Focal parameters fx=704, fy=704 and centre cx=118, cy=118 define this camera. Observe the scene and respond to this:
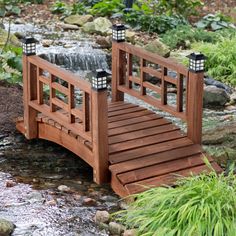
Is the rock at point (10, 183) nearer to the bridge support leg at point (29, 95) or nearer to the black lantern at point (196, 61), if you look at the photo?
the bridge support leg at point (29, 95)

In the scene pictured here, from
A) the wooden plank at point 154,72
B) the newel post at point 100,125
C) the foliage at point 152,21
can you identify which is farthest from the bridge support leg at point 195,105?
the foliage at point 152,21

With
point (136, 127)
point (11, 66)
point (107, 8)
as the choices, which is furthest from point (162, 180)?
point (107, 8)

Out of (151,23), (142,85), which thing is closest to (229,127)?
(142,85)

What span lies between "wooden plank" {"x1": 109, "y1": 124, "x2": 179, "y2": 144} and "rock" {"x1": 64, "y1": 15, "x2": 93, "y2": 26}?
7.23 metres

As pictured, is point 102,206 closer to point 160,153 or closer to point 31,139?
point 160,153

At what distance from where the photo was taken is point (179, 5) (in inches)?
617

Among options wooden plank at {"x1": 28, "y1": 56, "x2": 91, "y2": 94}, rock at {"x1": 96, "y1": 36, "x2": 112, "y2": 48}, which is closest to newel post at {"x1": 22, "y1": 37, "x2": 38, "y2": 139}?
wooden plank at {"x1": 28, "y1": 56, "x2": 91, "y2": 94}

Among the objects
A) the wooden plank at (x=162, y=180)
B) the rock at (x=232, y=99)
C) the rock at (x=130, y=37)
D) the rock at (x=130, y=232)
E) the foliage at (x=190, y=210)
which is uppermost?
the foliage at (x=190, y=210)

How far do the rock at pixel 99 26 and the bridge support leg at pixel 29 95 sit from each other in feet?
19.2

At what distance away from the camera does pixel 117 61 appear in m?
8.93

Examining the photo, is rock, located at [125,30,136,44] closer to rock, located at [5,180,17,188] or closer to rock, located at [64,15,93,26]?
rock, located at [64,15,93,26]

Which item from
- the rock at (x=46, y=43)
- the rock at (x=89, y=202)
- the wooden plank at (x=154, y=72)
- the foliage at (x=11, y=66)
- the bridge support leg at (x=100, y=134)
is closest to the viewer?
the rock at (x=89, y=202)

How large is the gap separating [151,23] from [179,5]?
1.23m

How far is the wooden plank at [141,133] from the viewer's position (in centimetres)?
761
